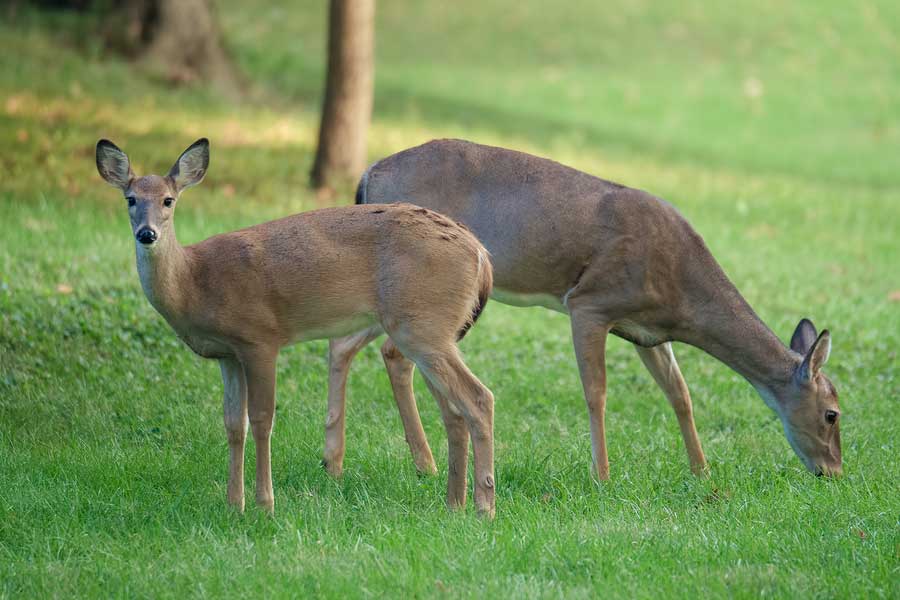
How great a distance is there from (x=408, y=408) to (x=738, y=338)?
1.86 metres

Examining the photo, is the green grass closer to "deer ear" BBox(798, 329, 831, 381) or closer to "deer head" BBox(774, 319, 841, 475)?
"deer head" BBox(774, 319, 841, 475)

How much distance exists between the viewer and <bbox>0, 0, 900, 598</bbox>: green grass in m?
4.89

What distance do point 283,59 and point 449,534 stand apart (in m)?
15.2

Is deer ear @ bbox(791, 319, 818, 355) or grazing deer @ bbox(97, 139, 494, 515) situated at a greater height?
grazing deer @ bbox(97, 139, 494, 515)

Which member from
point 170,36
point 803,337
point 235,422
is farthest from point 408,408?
point 170,36

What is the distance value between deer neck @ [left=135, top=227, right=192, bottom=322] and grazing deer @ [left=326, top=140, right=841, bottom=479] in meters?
1.36

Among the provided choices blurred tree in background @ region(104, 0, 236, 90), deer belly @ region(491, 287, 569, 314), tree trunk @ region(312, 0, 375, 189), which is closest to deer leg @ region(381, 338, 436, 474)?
deer belly @ region(491, 287, 569, 314)

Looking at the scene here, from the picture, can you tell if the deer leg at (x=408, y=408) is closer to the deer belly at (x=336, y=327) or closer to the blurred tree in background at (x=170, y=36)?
the deer belly at (x=336, y=327)

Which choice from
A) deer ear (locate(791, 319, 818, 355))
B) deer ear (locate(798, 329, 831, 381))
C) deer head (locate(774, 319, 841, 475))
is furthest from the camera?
deer ear (locate(791, 319, 818, 355))

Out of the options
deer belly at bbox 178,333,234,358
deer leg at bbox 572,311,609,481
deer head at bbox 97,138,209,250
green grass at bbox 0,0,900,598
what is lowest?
green grass at bbox 0,0,900,598

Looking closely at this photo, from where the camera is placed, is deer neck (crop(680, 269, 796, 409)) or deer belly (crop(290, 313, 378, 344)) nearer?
deer belly (crop(290, 313, 378, 344))

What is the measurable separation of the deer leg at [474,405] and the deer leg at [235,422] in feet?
2.94

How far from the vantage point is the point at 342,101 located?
40.5ft

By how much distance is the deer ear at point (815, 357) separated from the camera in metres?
6.41
